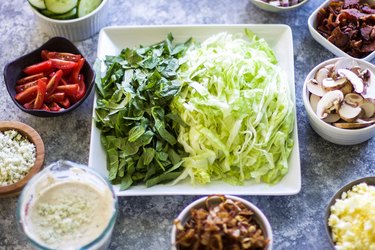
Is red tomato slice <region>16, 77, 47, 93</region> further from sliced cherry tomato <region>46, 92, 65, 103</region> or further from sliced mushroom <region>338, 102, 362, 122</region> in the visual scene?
sliced mushroom <region>338, 102, 362, 122</region>

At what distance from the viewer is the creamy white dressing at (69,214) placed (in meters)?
1.48

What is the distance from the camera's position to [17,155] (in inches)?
67.1

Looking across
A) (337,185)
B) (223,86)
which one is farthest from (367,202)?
(223,86)

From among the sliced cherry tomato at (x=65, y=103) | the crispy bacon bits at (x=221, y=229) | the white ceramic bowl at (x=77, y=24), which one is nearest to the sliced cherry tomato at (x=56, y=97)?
the sliced cherry tomato at (x=65, y=103)

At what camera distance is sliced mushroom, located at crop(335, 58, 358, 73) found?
1795 mm

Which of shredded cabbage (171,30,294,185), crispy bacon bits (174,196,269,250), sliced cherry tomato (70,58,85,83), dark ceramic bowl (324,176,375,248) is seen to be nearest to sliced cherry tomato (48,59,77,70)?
sliced cherry tomato (70,58,85,83)

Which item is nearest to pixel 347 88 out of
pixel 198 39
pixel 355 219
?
pixel 355 219

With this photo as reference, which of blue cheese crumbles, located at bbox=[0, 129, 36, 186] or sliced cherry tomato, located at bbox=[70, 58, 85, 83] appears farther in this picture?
sliced cherry tomato, located at bbox=[70, 58, 85, 83]

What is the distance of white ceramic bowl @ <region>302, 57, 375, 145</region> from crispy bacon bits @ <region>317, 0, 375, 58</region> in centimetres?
11

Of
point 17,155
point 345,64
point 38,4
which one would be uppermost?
point 38,4

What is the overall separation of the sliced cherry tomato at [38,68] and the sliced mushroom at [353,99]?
90 cm

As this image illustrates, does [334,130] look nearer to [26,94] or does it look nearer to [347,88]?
[347,88]

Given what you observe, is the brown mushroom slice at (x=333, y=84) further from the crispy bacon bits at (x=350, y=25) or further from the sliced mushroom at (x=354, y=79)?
the crispy bacon bits at (x=350, y=25)

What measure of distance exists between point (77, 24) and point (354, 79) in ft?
2.95
